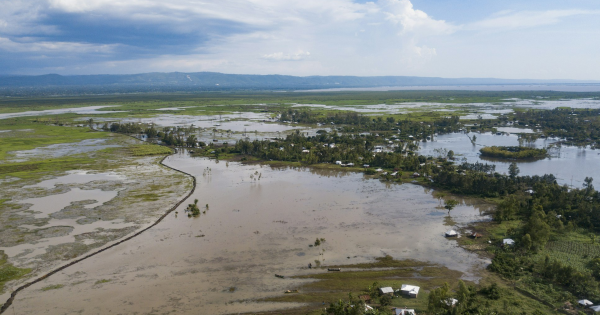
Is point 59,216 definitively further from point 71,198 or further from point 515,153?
point 515,153

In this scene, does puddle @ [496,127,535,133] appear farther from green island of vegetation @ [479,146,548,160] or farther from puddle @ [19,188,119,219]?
puddle @ [19,188,119,219]

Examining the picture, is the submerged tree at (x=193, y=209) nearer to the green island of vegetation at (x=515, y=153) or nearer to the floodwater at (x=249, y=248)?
the floodwater at (x=249, y=248)

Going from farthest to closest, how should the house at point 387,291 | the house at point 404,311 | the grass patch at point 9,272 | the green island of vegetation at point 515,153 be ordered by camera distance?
the green island of vegetation at point 515,153
the grass patch at point 9,272
the house at point 387,291
the house at point 404,311

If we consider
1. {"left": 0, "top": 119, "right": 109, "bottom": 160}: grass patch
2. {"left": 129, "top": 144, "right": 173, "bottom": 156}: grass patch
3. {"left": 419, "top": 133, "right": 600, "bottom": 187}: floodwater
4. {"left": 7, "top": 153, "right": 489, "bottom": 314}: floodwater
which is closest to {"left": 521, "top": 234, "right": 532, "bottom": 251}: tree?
{"left": 7, "top": 153, "right": 489, "bottom": 314}: floodwater

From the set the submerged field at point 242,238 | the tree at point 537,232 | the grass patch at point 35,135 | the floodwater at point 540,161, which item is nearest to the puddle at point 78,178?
the submerged field at point 242,238

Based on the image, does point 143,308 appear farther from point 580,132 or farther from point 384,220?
point 580,132

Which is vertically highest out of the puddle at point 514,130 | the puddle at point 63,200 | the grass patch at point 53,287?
the puddle at point 514,130

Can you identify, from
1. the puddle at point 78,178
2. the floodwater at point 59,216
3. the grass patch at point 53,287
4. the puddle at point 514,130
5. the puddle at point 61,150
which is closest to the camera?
the grass patch at point 53,287
